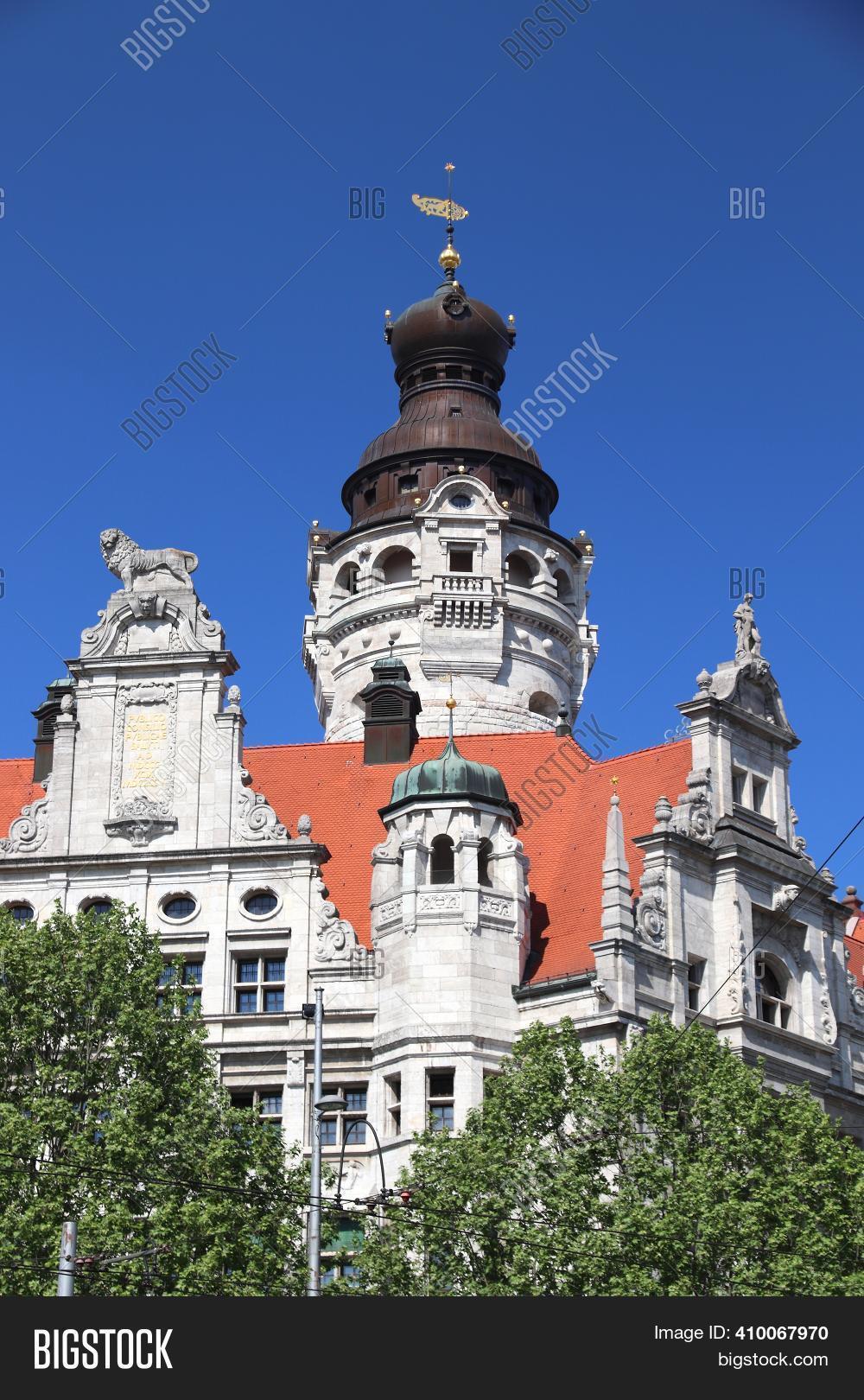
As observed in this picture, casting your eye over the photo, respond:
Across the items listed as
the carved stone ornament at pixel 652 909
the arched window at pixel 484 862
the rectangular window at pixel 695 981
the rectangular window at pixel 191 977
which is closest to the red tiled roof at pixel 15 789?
the rectangular window at pixel 191 977

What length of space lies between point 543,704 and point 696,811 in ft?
86.5

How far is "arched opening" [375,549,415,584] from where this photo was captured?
9356cm

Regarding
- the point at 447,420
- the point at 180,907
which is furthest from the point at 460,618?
the point at 180,907

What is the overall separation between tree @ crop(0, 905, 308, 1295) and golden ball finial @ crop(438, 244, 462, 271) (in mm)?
53580

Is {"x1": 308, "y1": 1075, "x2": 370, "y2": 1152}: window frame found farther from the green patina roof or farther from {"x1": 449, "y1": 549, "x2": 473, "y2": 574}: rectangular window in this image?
{"x1": 449, "y1": 549, "x2": 473, "y2": 574}: rectangular window

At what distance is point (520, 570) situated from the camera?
94.6 meters

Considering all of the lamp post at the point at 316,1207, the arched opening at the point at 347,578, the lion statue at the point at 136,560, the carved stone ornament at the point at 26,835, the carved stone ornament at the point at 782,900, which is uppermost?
the arched opening at the point at 347,578

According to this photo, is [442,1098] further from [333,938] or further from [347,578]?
[347,578]

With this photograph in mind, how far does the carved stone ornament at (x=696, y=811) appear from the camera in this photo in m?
66.1

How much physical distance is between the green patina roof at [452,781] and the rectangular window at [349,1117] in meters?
7.99

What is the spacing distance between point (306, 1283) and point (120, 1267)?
167 inches

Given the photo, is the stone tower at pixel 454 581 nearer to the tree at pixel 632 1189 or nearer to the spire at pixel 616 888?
the spire at pixel 616 888

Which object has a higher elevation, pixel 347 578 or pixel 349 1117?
pixel 347 578

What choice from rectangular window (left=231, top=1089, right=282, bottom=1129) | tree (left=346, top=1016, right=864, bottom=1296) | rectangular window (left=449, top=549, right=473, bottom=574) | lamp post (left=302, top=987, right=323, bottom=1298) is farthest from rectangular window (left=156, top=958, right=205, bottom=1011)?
rectangular window (left=449, top=549, right=473, bottom=574)
